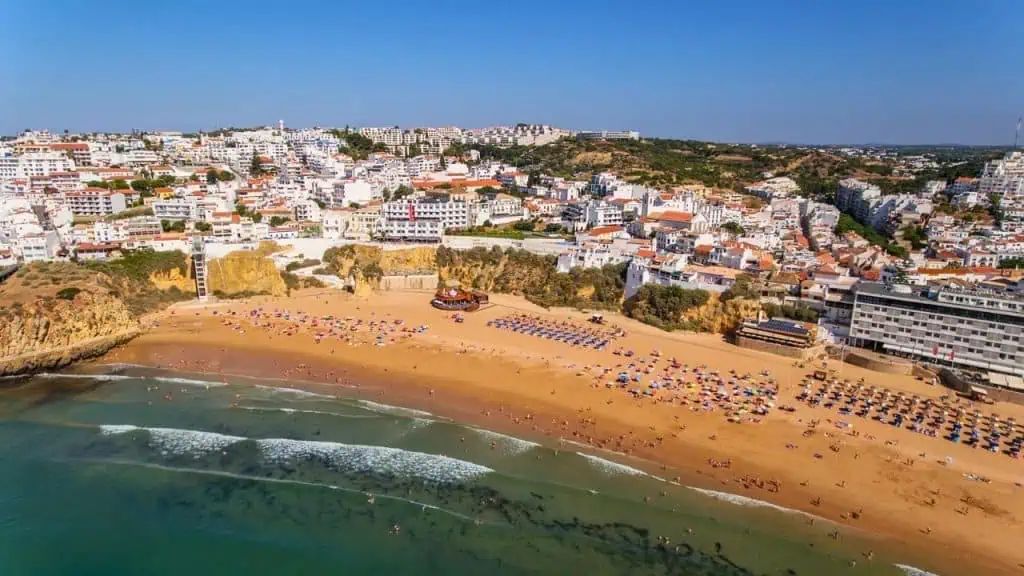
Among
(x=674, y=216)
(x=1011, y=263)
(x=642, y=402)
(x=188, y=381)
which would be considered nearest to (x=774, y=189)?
(x=674, y=216)

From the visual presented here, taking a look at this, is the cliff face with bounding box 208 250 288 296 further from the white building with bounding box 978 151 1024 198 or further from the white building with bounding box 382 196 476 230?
the white building with bounding box 978 151 1024 198

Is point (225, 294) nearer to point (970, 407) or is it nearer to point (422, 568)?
point (422, 568)

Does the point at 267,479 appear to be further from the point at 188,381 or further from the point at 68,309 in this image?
the point at 68,309

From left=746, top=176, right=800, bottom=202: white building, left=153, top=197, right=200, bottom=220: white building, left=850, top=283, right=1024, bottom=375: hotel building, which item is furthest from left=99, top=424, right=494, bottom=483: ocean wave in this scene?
left=746, top=176, right=800, bottom=202: white building

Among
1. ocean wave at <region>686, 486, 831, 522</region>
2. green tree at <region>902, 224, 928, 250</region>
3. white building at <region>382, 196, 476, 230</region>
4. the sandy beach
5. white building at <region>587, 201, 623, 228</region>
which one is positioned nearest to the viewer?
ocean wave at <region>686, 486, 831, 522</region>

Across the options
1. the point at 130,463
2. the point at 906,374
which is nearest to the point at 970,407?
the point at 906,374

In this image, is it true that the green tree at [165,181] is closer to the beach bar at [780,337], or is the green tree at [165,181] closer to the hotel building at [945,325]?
the beach bar at [780,337]
